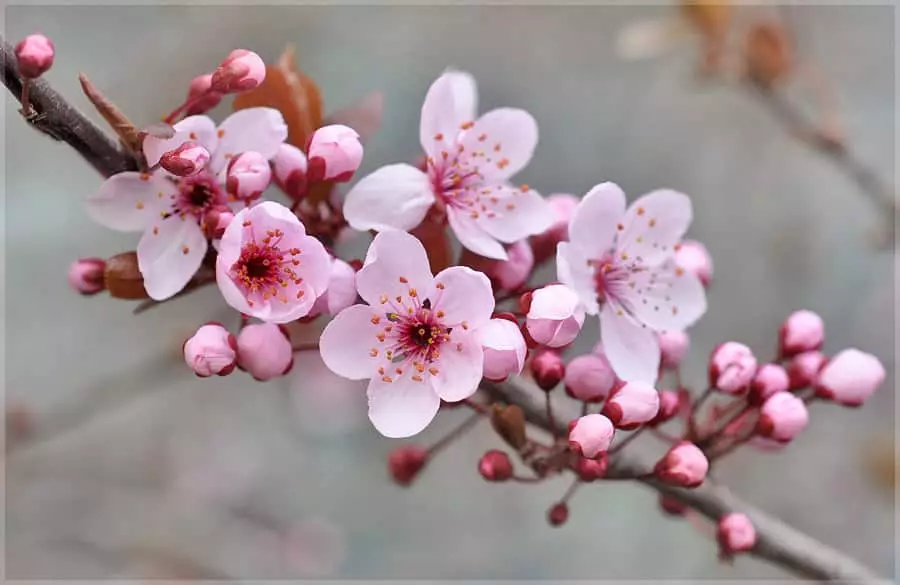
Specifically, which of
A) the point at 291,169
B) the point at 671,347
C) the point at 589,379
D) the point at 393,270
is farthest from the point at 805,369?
the point at 291,169

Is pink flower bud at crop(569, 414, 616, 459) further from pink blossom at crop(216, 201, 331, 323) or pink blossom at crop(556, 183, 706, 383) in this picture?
pink blossom at crop(216, 201, 331, 323)

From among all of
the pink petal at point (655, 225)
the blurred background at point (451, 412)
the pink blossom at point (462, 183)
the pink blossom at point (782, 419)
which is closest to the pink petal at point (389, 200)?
the pink blossom at point (462, 183)

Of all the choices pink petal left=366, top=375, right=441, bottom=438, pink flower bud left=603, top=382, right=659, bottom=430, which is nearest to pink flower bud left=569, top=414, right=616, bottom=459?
pink flower bud left=603, top=382, right=659, bottom=430

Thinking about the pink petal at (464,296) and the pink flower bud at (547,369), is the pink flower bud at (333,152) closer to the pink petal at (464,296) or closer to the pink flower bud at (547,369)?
the pink petal at (464,296)

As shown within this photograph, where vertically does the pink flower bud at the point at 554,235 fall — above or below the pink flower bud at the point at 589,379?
above

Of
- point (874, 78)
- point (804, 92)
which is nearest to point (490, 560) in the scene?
point (804, 92)

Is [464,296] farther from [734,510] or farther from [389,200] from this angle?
[734,510]

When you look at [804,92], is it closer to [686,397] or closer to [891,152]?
[891,152]
